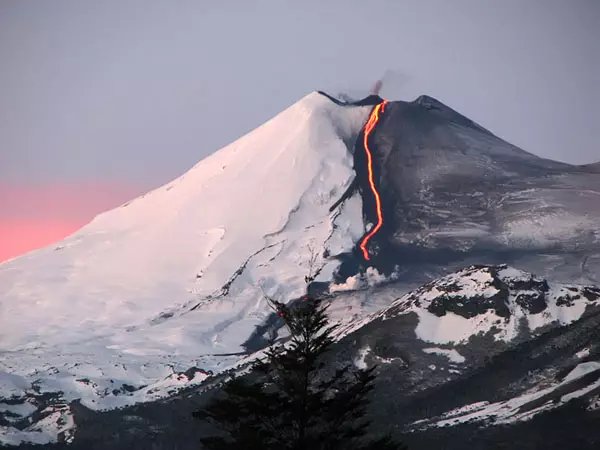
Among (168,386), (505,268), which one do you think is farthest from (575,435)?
(168,386)

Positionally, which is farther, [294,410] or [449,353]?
[449,353]

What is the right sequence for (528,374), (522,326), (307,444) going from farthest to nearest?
1. (522,326)
2. (528,374)
3. (307,444)

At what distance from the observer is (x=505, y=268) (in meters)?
176

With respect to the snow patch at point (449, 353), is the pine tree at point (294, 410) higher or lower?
higher

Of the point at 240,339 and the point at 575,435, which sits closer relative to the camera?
the point at 575,435

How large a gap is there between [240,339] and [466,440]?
203ft

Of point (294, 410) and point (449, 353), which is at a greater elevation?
point (294, 410)

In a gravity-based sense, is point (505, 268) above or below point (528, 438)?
above

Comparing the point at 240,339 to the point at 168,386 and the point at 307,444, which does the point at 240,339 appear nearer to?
the point at 168,386

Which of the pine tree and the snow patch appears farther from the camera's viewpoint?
the snow patch

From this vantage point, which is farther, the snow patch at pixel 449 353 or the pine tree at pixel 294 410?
the snow patch at pixel 449 353

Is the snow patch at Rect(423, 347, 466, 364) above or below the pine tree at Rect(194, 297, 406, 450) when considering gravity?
below

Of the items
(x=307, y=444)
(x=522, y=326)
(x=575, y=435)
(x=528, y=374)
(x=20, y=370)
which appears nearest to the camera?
(x=307, y=444)

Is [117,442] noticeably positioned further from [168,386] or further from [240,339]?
[240,339]
